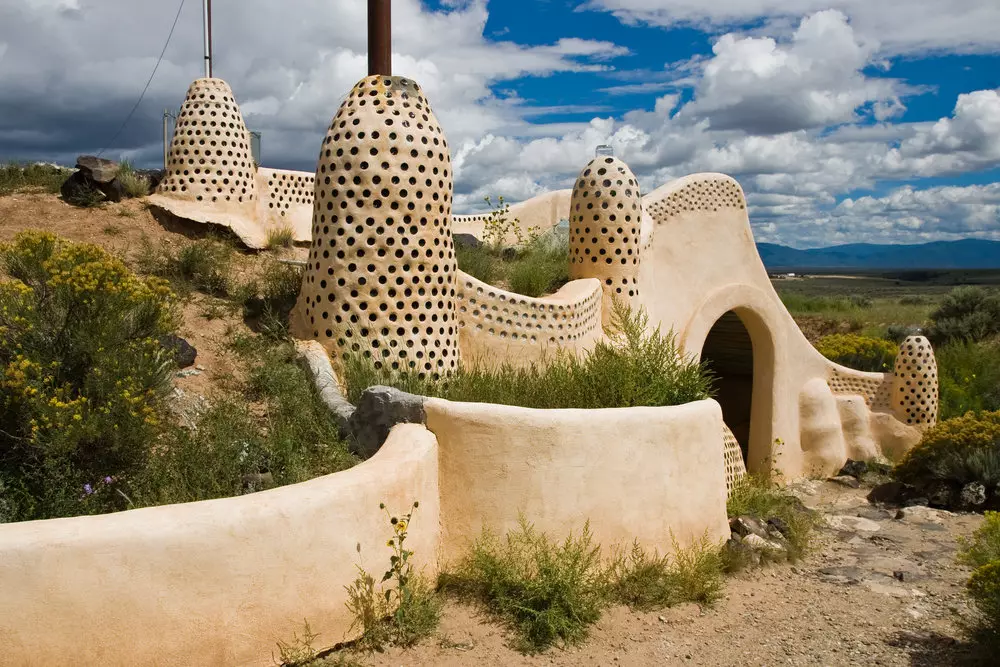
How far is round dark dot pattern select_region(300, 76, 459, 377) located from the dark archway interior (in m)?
8.80

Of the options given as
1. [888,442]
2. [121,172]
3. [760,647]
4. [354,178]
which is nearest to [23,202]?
[121,172]

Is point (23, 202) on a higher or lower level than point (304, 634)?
higher

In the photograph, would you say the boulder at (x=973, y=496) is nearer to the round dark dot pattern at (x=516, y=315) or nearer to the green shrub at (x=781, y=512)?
the green shrub at (x=781, y=512)

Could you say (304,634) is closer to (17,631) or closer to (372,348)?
(17,631)

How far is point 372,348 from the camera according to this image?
694 centimetres

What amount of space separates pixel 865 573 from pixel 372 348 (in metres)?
4.43

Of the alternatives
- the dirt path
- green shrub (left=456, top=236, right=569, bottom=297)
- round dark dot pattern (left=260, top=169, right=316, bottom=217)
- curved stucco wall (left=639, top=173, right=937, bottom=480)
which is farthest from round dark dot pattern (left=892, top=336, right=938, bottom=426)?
round dark dot pattern (left=260, top=169, right=316, bottom=217)

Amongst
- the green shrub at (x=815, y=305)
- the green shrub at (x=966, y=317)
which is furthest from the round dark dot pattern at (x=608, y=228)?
the green shrub at (x=815, y=305)

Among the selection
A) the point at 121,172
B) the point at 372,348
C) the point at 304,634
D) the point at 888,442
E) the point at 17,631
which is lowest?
the point at 888,442

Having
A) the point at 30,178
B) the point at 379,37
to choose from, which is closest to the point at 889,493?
the point at 379,37

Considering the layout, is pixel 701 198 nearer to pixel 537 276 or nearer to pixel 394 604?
pixel 537 276

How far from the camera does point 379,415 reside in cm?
546

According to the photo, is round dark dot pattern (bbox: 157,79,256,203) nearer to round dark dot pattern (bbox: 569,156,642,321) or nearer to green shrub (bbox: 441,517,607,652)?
round dark dot pattern (bbox: 569,156,642,321)

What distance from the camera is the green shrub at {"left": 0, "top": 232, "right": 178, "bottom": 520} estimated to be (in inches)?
185
